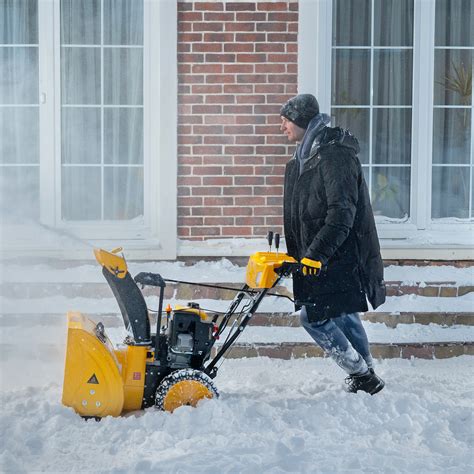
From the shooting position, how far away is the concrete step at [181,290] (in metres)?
7.36

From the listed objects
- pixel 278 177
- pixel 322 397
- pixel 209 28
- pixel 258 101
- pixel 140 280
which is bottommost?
pixel 322 397

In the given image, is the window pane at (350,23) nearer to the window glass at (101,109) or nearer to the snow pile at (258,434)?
the window glass at (101,109)

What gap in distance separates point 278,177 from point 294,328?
45.7 inches

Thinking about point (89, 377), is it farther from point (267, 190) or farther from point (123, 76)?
point (123, 76)

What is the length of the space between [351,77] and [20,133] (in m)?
2.62

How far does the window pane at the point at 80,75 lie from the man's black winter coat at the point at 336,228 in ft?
7.61

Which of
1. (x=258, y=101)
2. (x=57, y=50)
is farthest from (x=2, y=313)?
(x=258, y=101)

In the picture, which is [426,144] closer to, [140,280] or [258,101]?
[258,101]

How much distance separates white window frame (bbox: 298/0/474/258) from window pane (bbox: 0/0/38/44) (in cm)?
206

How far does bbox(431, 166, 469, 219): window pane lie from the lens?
305 inches

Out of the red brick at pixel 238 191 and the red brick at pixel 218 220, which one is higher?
the red brick at pixel 238 191

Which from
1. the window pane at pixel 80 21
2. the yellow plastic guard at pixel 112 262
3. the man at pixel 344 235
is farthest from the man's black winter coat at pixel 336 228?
the window pane at pixel 80 21

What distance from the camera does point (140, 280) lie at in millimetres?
5398

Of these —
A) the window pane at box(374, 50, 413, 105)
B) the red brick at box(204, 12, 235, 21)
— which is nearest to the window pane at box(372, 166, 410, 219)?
the window pane at box(374, 50, 413, 105)
